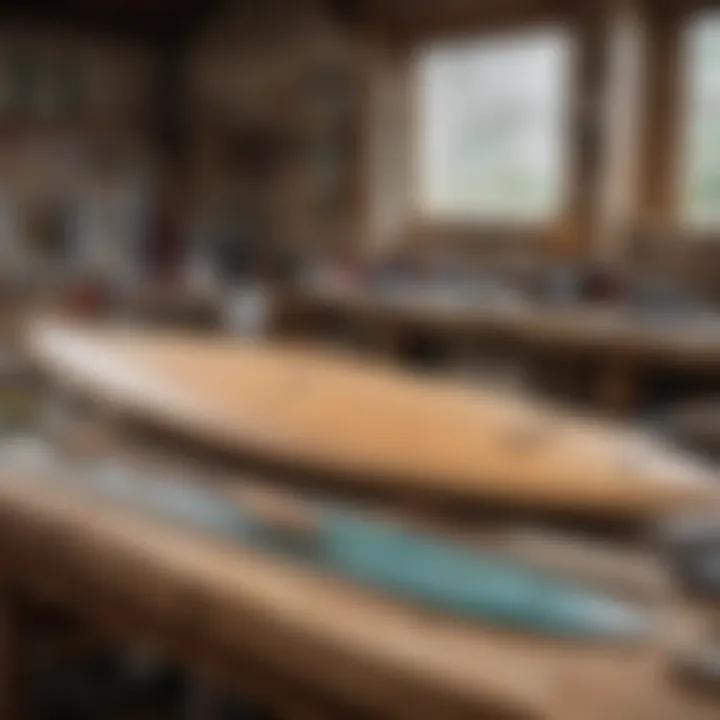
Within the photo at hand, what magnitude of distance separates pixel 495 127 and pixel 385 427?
8.71 feet

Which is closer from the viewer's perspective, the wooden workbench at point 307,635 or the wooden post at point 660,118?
the wooden workbench at point 307,635

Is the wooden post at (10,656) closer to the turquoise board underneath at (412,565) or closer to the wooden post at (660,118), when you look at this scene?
→ the turquoise board underneath at (412,565)

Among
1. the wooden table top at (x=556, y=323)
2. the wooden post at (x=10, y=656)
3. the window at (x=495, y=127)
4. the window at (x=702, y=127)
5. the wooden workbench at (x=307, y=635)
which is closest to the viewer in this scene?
the wooden workbench at (x=307, y=635)

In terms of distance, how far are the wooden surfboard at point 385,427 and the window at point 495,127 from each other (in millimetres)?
1679

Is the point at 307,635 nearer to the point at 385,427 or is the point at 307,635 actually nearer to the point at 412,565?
the point at 412,565

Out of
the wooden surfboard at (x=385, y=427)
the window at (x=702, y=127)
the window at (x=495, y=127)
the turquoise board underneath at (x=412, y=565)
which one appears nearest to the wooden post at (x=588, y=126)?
the window at (x=495, y=127)

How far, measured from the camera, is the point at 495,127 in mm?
4359

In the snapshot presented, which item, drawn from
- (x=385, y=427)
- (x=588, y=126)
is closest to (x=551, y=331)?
(x=588, y=126)

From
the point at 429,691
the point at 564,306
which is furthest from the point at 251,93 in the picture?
the point at 429,691

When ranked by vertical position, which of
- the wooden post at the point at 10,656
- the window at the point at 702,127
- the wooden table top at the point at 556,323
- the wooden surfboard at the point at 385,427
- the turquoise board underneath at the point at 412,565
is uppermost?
the window at the point at 702,127

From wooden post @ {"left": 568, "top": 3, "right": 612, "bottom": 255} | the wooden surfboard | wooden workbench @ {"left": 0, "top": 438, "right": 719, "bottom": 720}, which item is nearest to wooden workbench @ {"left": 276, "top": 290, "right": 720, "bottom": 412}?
wooden post @ {"left": 568, "top": 3, "right": 612, "bottom": 255}

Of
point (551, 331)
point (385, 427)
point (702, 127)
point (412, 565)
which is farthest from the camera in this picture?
point (702, 127)

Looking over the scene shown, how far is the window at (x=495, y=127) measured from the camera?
409cm

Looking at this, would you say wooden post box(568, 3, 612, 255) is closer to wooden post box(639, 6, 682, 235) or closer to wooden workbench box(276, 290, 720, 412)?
wooden post box(639, 6, 682, 235)
